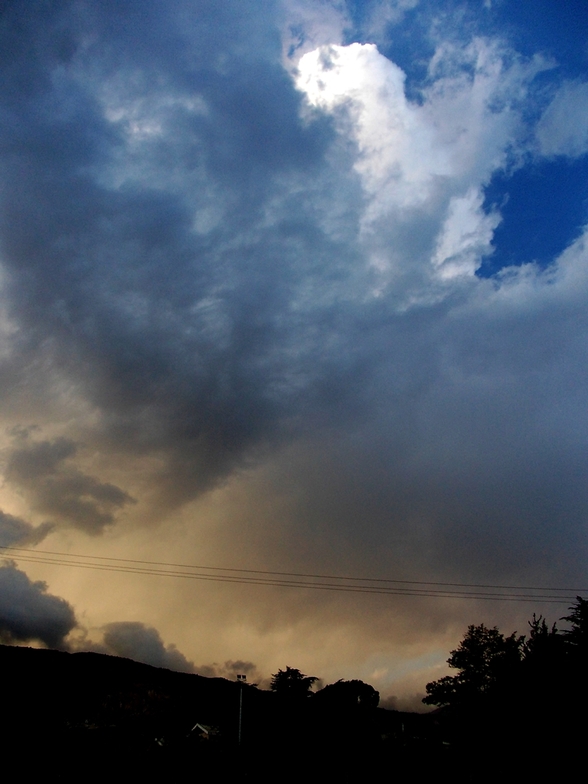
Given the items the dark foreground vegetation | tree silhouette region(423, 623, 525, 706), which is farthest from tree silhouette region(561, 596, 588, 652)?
tree silhouette region(423, 623, 525, 706)

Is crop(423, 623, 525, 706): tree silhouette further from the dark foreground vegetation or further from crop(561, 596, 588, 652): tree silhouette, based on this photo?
crop(561, 596, 588, 652): tree silhouette

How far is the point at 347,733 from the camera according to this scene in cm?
5425

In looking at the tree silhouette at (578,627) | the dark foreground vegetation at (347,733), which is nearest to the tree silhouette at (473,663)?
the dark foreground vegetation at (347,733)

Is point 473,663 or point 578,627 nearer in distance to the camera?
point 578,627

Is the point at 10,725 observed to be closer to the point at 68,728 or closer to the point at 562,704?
the point at 68,728

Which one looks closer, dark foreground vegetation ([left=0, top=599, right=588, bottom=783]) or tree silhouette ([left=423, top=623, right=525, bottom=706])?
dark foreground vegetation ([left=0, top=599, right=588, bottom=783])

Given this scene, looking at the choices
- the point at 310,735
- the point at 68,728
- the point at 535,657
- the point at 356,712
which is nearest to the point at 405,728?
the point at 356,712

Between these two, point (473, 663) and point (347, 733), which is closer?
point (347, 733)

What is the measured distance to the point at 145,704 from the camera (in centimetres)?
9225

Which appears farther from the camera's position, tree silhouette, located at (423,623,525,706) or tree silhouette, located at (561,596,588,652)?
tree silhouette, located at (423,623,525,706)

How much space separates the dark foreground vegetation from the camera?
4166 cm

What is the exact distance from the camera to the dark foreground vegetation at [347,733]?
41656 millimetres

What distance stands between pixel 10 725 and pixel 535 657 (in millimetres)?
70557

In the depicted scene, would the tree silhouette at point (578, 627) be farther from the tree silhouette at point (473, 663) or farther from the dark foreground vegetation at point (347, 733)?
the tree silhouette at point (473, 663)
